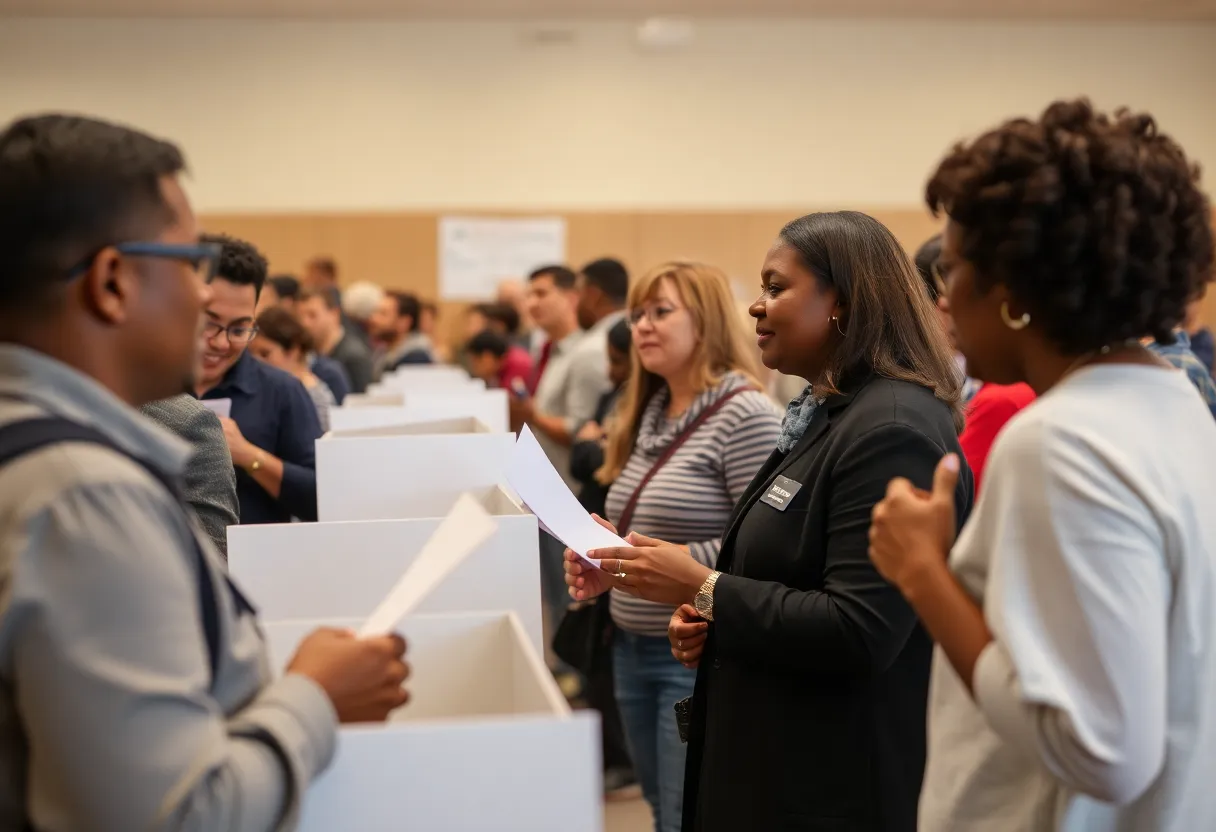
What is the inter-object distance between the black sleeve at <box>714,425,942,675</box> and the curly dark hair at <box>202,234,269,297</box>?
146 cm

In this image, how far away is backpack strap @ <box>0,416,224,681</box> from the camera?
91 centimetres

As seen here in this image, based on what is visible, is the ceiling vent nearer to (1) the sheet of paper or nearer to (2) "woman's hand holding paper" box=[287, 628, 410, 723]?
(1) the sheet of paper

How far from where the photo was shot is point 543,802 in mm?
1019

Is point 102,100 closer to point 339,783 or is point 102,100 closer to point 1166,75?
point 1166,75

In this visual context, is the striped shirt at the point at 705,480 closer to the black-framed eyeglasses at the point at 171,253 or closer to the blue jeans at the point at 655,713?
the blue jeans at the point at 655,713

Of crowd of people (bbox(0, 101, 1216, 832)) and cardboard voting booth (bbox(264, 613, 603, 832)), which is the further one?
cardboard voting booth (bbox(264, 613, 603, 832))

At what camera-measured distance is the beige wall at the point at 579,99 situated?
8.88 meters

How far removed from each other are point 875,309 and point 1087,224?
2.26ft

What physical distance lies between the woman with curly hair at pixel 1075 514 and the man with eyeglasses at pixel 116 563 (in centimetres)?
58

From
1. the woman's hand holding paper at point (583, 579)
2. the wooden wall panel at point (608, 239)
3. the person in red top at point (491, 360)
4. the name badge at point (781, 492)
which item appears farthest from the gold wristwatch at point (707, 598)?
the wooden wall panel at point (608, 239)

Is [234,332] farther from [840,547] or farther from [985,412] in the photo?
[985,412]

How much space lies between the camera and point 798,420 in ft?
6.00

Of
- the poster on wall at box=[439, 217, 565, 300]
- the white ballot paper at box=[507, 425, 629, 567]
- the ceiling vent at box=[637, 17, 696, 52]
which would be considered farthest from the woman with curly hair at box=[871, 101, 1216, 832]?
the poster on wall at box=[439, 217, 565, 300]

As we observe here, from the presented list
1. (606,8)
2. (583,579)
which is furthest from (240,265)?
(606,8)
